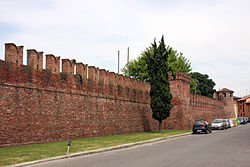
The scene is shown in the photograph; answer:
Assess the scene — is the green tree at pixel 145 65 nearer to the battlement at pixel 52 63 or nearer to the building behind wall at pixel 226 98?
the building behind wall at pixel 226 98

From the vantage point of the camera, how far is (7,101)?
52.1 ft

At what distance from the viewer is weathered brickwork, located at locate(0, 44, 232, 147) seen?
16219 millimetres

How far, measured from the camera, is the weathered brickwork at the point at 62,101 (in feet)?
53.2

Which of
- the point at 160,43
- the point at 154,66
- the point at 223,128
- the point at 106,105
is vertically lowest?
the point at 223,128

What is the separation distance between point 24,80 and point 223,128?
3076cm

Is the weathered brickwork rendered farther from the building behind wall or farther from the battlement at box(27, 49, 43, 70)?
the building behind wall

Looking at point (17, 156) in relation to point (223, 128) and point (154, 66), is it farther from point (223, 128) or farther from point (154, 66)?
point (223, 128)

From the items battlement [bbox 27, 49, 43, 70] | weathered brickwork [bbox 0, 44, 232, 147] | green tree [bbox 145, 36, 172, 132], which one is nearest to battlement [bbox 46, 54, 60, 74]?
weathered brickwork [bbox 0, 44, 232, 147]

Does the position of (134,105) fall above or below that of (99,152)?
above

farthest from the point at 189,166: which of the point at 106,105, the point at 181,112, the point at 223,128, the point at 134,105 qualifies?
the point at 223,128

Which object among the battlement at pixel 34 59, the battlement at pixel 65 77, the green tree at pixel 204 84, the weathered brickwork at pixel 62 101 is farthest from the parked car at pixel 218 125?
the green tree at pixel 204 84

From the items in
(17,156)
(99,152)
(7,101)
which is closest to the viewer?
(17,156)

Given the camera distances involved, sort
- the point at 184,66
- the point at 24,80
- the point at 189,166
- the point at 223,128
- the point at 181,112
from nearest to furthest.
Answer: the point at 189,166 → the point at 24,80 → the point at 181,112 → the point at 223,128 → the point at 184,66

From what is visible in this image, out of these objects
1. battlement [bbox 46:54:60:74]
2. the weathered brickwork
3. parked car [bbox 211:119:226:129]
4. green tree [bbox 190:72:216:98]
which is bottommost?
parked car [bbox 211:119:226:129]
